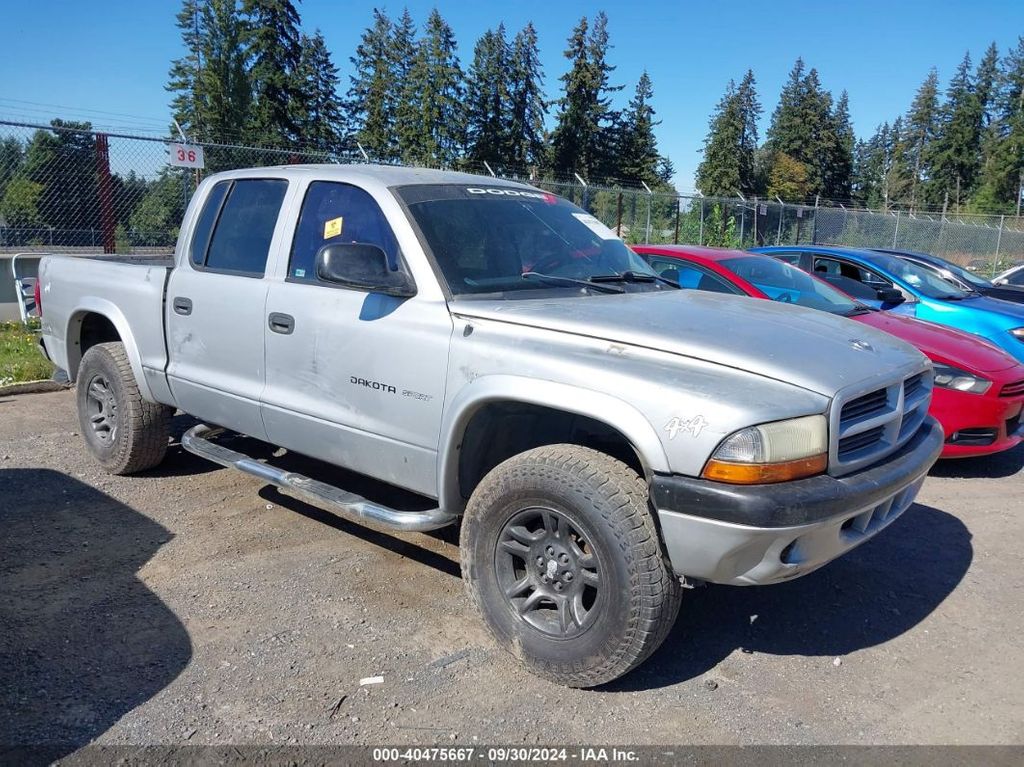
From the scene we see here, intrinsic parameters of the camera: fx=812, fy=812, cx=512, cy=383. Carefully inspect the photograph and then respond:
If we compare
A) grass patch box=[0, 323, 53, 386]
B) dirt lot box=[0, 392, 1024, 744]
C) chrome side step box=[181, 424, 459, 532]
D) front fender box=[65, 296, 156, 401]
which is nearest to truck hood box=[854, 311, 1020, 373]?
dirt lot box=[0, 392, 1024, 744]

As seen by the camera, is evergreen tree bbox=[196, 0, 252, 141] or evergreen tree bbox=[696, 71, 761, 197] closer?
evergreen tree bbox=[196, 0, 252, 141]

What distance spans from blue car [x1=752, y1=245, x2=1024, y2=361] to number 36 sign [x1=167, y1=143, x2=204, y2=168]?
7139mm

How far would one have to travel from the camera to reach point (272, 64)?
45.8 m

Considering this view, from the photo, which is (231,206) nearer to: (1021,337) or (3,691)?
(3,691)

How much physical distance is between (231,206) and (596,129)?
2444 inches

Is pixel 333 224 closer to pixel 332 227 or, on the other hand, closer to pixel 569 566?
pixel 332 227

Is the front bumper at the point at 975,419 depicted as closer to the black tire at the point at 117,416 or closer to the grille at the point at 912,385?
the grille at the point at 912,385

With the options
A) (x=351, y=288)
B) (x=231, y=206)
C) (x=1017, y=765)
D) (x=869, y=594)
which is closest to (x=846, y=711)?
(x=1017, y=765)

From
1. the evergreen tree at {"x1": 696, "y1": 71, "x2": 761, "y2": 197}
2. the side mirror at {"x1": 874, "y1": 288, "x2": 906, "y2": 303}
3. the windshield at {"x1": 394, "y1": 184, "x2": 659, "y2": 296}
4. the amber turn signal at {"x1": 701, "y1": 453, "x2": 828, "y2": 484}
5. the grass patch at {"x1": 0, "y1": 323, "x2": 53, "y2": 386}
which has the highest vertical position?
the evergreen tree at {"x1": 696, "y1": 71, "x2": 761, "y2": 197}

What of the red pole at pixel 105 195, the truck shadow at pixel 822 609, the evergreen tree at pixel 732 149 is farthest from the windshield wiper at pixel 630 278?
the evergreen tree at pixel 732 149

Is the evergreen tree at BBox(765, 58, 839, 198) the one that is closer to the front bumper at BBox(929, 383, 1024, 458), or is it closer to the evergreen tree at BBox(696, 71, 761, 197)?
the evergreen tree at BBox(696, 71, 761, 197)

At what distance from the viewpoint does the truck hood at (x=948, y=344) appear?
5.75 m

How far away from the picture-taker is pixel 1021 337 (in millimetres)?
8008

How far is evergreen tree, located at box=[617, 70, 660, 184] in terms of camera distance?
6469cm
